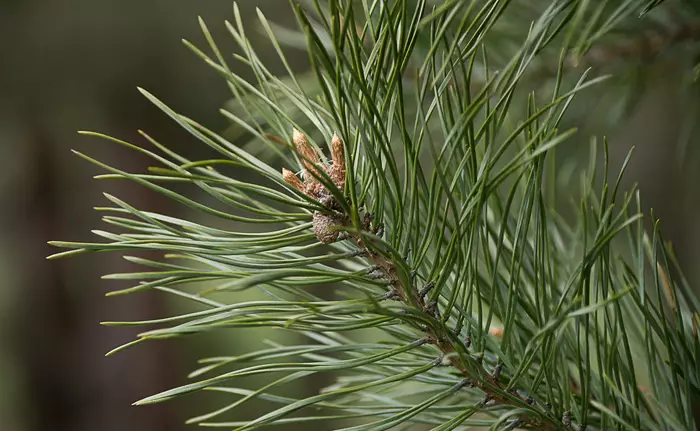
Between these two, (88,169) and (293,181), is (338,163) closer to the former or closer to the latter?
(293,181)

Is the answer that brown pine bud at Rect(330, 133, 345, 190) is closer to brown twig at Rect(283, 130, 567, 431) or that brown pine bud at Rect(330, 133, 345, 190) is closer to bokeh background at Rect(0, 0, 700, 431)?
brown twig at Rect(283, 130, 567, 431)

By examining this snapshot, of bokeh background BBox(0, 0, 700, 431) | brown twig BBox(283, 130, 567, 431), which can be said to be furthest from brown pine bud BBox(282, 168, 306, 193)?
bokeh background BBox(0, 0, 700, 431)

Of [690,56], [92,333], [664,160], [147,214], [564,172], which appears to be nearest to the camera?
[147,214]

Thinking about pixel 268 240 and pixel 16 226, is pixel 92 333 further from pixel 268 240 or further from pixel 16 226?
pixel 268 240

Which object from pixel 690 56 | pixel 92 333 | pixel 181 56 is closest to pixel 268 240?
pixel 690 56

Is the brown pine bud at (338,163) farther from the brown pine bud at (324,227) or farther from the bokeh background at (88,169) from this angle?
the bokeh background at (88,169)

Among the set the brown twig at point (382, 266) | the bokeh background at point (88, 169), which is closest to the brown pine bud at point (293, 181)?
the brown twig at point (382, 266)
